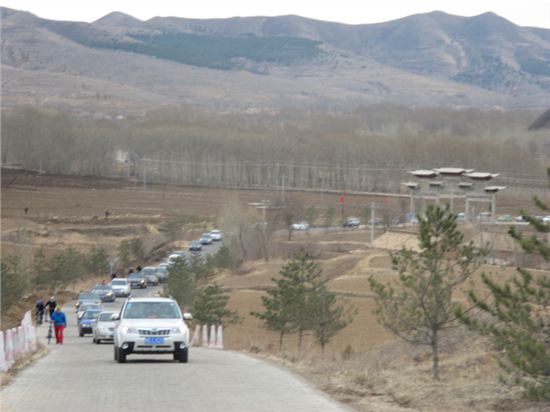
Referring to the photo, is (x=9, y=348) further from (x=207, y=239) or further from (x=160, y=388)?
(x=207, y=239)

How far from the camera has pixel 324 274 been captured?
2441 inches

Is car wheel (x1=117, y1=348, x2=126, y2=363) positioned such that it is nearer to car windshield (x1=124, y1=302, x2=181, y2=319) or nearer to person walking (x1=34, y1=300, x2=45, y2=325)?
car windshield (x1=124, y1=302, x2=181, y2=319)

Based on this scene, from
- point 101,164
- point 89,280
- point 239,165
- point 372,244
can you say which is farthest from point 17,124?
point 372,244

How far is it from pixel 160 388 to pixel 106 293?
145 ft

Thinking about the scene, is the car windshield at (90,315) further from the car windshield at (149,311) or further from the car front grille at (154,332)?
the car front grille at (154,332)

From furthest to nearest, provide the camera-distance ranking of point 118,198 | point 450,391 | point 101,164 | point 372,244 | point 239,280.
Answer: point 101,164
point 118,198
point 372,244
point 239,280
point 450,391

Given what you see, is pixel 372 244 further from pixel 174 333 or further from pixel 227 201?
pixel 174 333

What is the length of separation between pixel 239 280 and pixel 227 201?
105 ft

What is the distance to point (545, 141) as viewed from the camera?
17312 centimetres

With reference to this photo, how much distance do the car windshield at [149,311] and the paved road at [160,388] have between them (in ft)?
3.36

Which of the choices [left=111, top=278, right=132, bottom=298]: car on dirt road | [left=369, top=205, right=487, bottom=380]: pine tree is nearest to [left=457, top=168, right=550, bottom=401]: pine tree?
[left=369, top=205, right=487, bottom=380]: pine tree

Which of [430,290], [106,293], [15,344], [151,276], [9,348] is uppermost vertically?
[430,290]

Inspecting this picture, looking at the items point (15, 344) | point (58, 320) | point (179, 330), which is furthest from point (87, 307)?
point (179, 330)

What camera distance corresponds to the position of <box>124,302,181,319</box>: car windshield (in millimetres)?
16641
